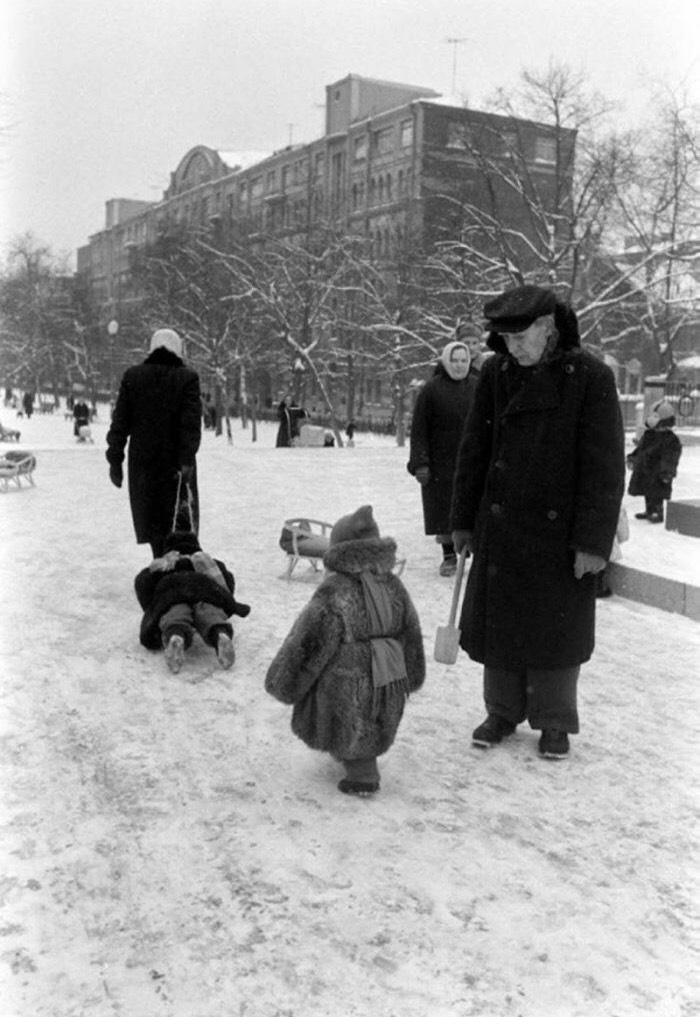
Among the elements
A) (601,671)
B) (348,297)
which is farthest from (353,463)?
(348,297)

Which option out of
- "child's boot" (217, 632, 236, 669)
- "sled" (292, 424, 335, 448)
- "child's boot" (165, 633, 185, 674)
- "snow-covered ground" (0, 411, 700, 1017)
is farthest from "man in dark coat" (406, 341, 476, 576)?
"sled" (292, 424, 335, 448)

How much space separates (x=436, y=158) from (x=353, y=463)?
33.5 m

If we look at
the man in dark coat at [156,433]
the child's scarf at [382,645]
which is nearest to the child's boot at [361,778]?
the child's scarf at [382,645]

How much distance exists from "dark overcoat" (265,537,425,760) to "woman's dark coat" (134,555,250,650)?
198 centimetres

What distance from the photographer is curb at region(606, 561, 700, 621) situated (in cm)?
742

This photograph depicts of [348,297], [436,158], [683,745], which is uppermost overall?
[436,158]

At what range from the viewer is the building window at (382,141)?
56188mm

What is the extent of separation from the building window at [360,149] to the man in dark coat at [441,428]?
52.3 meters

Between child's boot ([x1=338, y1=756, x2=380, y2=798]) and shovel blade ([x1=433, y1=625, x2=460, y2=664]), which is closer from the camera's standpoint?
child's boot ([x1=338, y1=756, x2=380, y2=798])

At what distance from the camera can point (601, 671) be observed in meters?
5.86

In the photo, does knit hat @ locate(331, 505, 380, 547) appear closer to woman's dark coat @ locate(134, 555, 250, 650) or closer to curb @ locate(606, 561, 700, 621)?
woman's dark coat @ locate(134, 555, 250, 650)

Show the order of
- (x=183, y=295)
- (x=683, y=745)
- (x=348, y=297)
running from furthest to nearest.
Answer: (x=183, y=295), (x=348, y=297), (x=683, y=745)

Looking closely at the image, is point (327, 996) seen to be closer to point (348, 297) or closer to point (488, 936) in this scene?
point (488, 936)

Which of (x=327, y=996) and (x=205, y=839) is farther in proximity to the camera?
(x=205, y=839)
